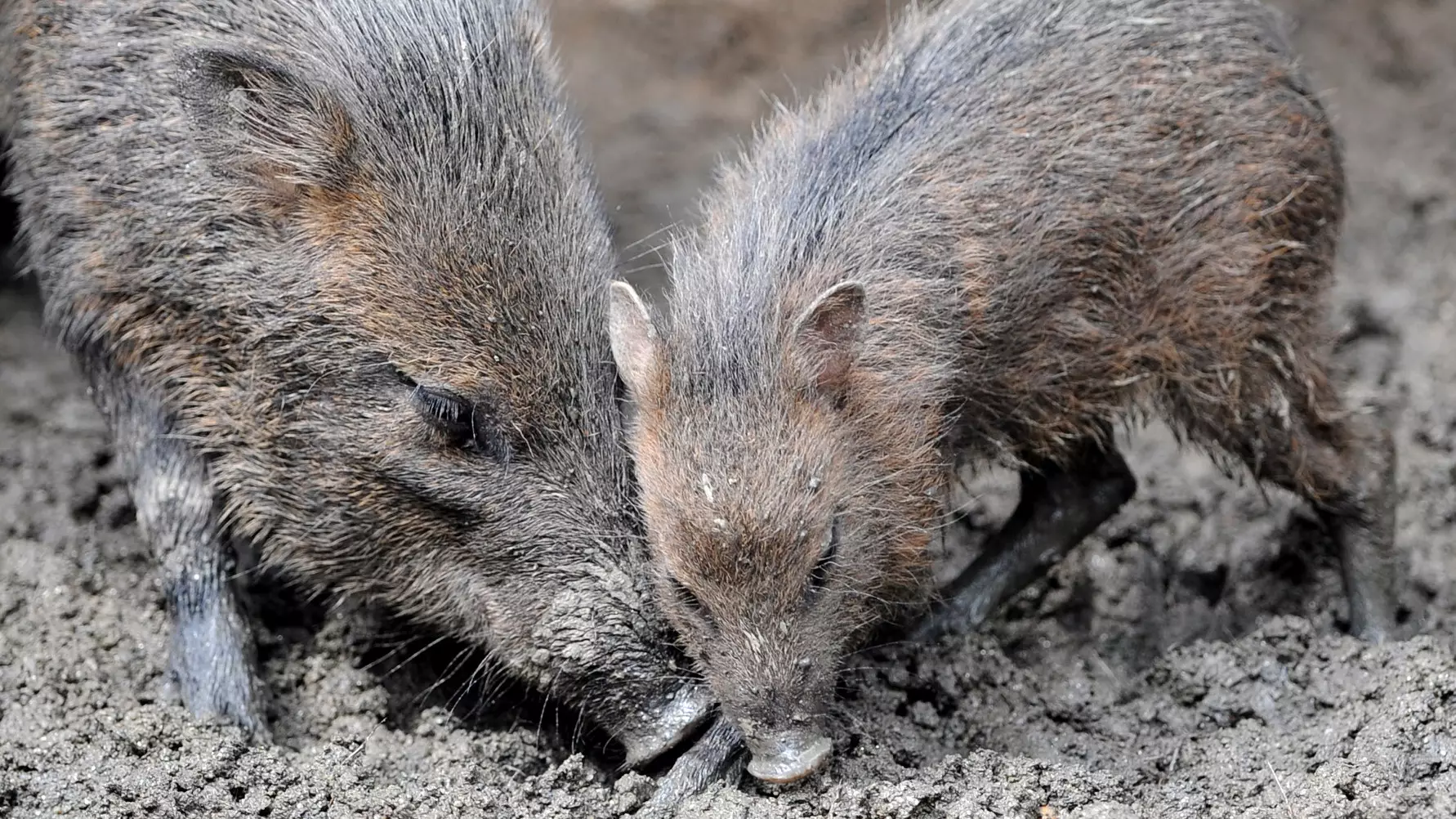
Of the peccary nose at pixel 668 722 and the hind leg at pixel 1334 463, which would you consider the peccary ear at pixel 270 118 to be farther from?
the hind leg at pixel 1334 463

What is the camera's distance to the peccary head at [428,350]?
4781 millimetres

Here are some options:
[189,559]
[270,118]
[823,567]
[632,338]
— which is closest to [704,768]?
[823,567]

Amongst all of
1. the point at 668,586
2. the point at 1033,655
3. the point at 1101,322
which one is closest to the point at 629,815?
the point at 668,586

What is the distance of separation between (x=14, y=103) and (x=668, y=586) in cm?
319

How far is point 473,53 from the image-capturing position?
17.1 ft

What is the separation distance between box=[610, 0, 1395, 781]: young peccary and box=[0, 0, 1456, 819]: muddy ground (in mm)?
320

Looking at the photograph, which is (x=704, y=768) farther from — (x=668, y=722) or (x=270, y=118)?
(x=270, y=118)

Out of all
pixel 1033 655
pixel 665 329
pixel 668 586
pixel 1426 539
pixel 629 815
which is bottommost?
pixel 1426 539

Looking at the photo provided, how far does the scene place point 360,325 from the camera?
16.3ft

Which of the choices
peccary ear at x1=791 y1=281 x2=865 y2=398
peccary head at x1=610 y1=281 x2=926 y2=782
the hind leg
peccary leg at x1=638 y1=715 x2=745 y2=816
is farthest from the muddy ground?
peccary ear at x1=791 y1=281 x2=865 y2=398

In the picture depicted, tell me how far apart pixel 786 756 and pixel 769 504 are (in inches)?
25.1

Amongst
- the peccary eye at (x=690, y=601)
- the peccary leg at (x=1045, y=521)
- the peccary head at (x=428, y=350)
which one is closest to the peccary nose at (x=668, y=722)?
the peccary head at (x=428, y=350)

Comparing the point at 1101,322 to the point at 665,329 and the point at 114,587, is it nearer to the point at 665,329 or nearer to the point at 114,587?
the point at 665,329

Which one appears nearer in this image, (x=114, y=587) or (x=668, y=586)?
(x=668, y=586)
